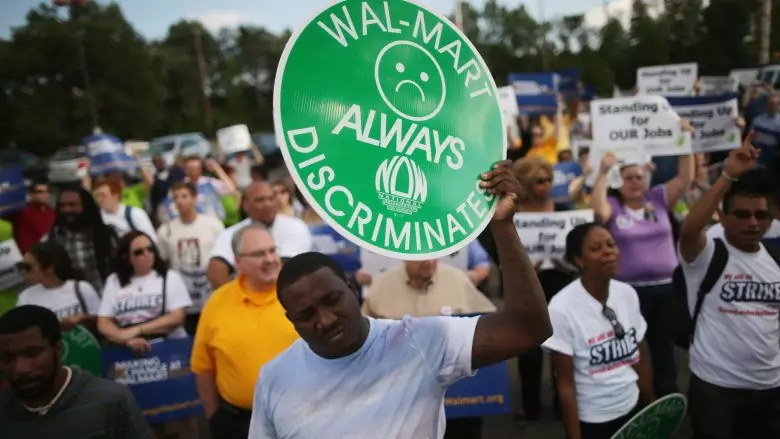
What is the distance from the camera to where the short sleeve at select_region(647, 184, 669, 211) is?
4375mm

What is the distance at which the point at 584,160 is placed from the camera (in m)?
7.95

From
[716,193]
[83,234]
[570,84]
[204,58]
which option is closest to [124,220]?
[83,234]

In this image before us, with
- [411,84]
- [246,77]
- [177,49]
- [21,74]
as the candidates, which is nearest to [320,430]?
[411,84]

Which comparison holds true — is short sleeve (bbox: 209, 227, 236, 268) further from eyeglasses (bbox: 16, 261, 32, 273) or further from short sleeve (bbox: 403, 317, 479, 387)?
short sleeve (bbox: 403, 317, 479, 387)

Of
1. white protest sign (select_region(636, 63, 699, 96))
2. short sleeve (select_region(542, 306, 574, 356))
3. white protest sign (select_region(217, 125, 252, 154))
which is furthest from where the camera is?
white protest sign (select_region(217, 125, 252, 154))

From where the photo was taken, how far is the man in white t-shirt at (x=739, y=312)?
9.67ft

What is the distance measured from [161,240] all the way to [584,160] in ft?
16.8

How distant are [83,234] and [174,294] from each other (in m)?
1.32

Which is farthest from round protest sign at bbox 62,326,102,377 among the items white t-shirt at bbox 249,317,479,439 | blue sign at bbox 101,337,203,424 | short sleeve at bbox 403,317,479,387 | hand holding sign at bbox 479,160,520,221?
hand holding sign at bbox 479,160,520,221

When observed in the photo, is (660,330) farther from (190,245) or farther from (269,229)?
(190,245)

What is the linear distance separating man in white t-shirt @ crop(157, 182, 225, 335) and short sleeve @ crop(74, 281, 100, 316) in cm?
68

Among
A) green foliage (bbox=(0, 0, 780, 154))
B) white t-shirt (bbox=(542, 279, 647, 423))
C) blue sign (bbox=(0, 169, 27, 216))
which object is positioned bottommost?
white t-shirt (bbox=(542, 279, 647, 423))

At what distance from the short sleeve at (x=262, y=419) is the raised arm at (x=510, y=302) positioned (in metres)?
0.57

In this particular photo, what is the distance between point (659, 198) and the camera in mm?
4402
